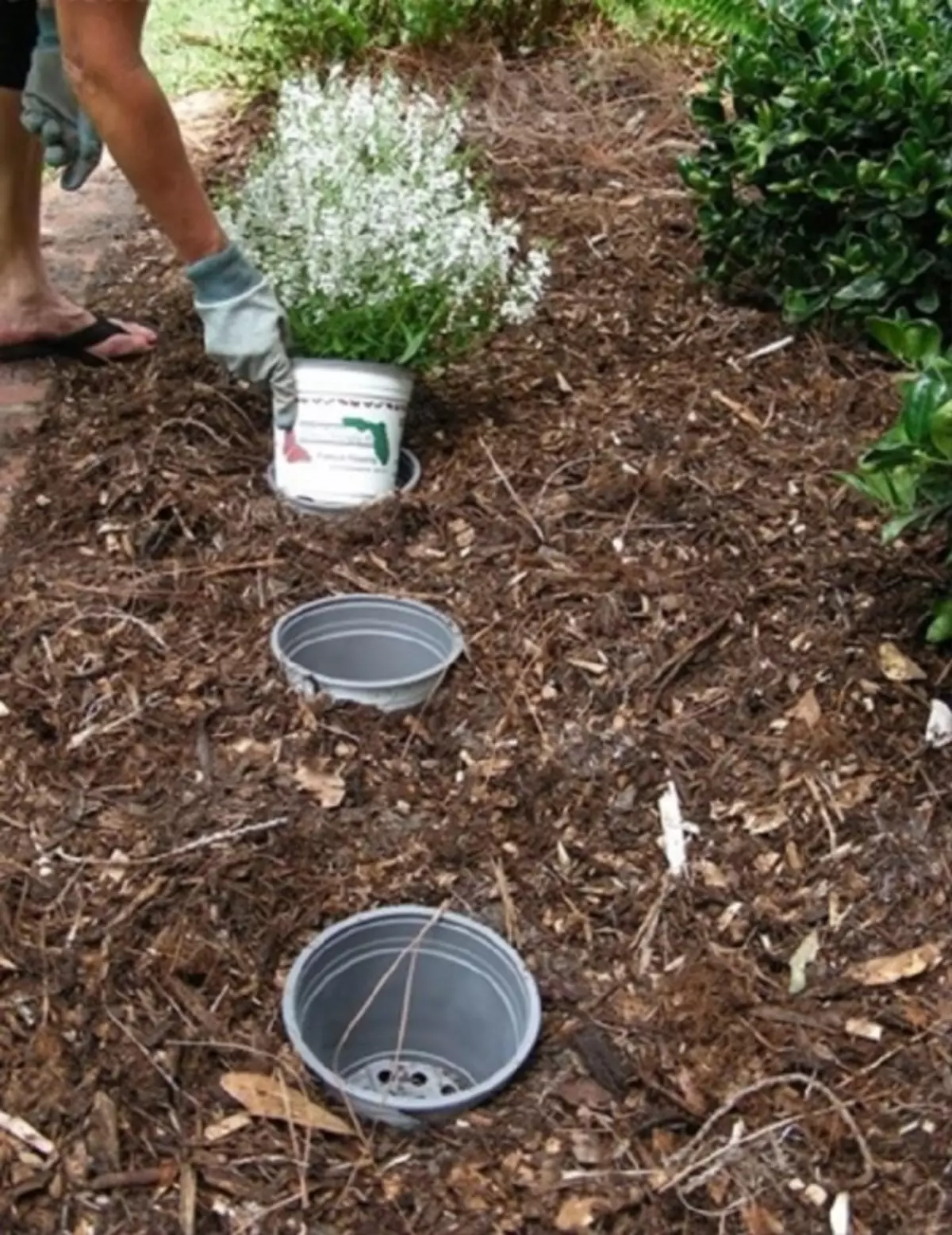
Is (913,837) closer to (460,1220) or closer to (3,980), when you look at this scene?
(460,1220)

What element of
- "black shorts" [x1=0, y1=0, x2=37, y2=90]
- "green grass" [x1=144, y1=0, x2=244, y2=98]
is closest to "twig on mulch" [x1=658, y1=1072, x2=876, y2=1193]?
"black shorts" [x1=0, y1=0, x2=37, y2=90]

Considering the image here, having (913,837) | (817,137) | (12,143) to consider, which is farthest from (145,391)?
(913,837)

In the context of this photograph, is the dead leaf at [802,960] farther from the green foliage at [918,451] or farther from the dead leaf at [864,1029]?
the green foliage at [918,451]

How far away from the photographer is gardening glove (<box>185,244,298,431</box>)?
2740 millimetres

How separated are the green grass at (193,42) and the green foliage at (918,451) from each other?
3.16 metres

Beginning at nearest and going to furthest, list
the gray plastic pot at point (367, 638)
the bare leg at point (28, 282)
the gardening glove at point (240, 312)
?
the gray plastic pot at point (367, 638), the gardening glove at point (240, 312), the bare leg at point (28, 282)

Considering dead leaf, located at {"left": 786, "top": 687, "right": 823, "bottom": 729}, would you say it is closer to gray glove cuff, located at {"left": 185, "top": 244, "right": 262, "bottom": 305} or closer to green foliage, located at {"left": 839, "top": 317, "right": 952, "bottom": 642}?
green foliage, located at {"left": 839, "top": 317, "right": 952, "bottom": 642}

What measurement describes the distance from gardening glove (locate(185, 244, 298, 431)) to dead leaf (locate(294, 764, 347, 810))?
0.74 metres

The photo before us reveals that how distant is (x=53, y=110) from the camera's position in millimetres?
3076

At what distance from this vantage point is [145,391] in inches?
128

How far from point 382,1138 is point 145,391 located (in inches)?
70.0

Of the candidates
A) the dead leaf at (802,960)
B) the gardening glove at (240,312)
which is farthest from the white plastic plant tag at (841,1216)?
the gardening glove at (240,312)

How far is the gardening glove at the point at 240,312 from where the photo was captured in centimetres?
274

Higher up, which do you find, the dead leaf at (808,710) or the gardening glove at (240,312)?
the gardening glove at (240,312)
